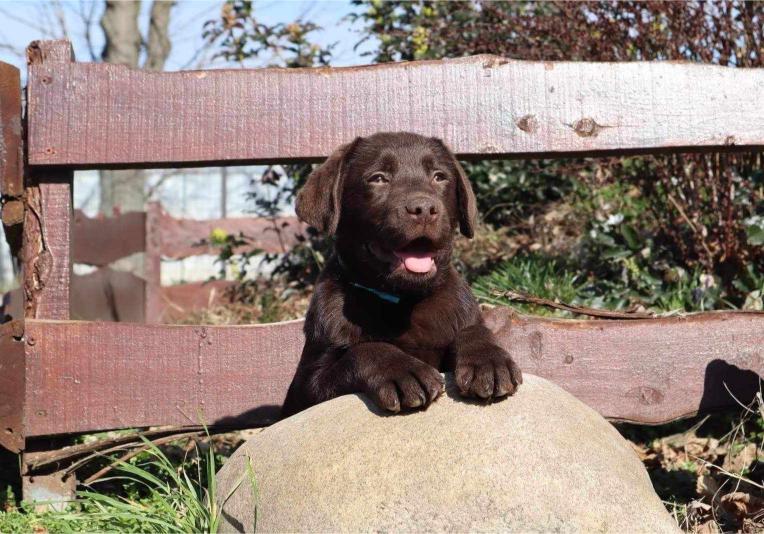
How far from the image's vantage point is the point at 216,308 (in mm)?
9219

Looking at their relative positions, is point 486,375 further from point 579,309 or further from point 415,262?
point 579,309

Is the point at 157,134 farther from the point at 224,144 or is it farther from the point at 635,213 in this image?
the point at 635,213

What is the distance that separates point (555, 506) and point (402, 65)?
8.41ft

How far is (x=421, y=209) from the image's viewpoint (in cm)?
370

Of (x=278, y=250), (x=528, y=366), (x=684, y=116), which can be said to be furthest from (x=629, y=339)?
(x=278, y=250)

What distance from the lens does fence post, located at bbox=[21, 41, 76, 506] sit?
448 cm

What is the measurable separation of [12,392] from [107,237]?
303 inches

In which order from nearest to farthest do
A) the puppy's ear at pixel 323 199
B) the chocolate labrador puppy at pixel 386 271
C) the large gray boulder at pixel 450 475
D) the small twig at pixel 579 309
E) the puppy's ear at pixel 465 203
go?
1. the large gray boulder at pixel 450 475
2. the chocolate labrador puppy at pixel 386 271
3. the puppy's ear at pixel 323 199
4. the puppy's ear at pixel 465 203
5. the small twig at pixel 579 309

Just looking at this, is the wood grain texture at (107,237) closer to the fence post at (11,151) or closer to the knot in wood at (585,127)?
the fence post at (11,151)

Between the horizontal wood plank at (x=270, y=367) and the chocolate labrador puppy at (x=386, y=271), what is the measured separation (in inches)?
22.0

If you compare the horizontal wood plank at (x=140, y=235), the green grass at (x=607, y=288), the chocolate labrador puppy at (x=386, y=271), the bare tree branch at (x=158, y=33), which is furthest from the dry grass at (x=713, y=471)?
the bare tree branch at (x=158, y=33)

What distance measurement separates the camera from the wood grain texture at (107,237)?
11.7 meters

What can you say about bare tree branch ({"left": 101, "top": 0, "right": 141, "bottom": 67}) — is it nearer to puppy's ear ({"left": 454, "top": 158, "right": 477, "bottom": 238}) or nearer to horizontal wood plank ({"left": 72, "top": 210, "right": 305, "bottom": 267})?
horizontal wood plank ({"left": 72, "top": 210, "right": 305, "bottom": 267})

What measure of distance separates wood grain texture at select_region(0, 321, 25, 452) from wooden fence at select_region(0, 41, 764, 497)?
0.05 feet
